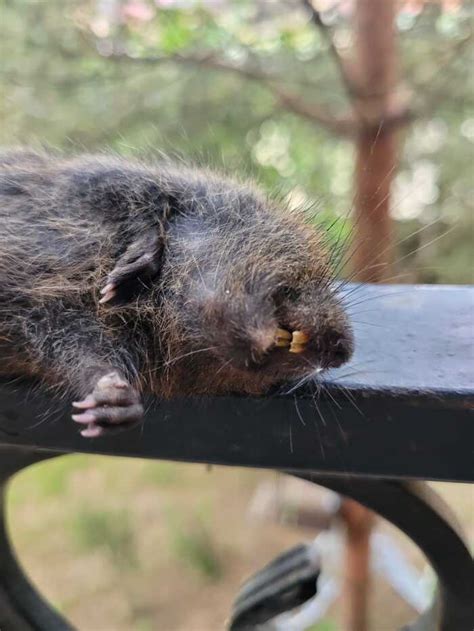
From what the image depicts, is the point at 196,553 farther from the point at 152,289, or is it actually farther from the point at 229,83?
the point at 152,289

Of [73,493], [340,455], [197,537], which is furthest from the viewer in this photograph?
[73,493]

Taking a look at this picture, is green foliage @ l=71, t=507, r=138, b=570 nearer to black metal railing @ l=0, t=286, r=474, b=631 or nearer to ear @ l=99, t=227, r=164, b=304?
black metal railing @ l=0, t=286, r=474, b=631

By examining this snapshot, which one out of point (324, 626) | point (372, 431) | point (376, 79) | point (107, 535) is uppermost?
point (376, 79)

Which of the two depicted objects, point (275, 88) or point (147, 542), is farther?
point (147, 542)

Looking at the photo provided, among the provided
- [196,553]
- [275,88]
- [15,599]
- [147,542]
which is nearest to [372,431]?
[15,599]

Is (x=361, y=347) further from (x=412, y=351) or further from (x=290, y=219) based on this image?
(x=290, y=219)

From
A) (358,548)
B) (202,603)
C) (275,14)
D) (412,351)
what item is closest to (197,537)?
(202,603)
